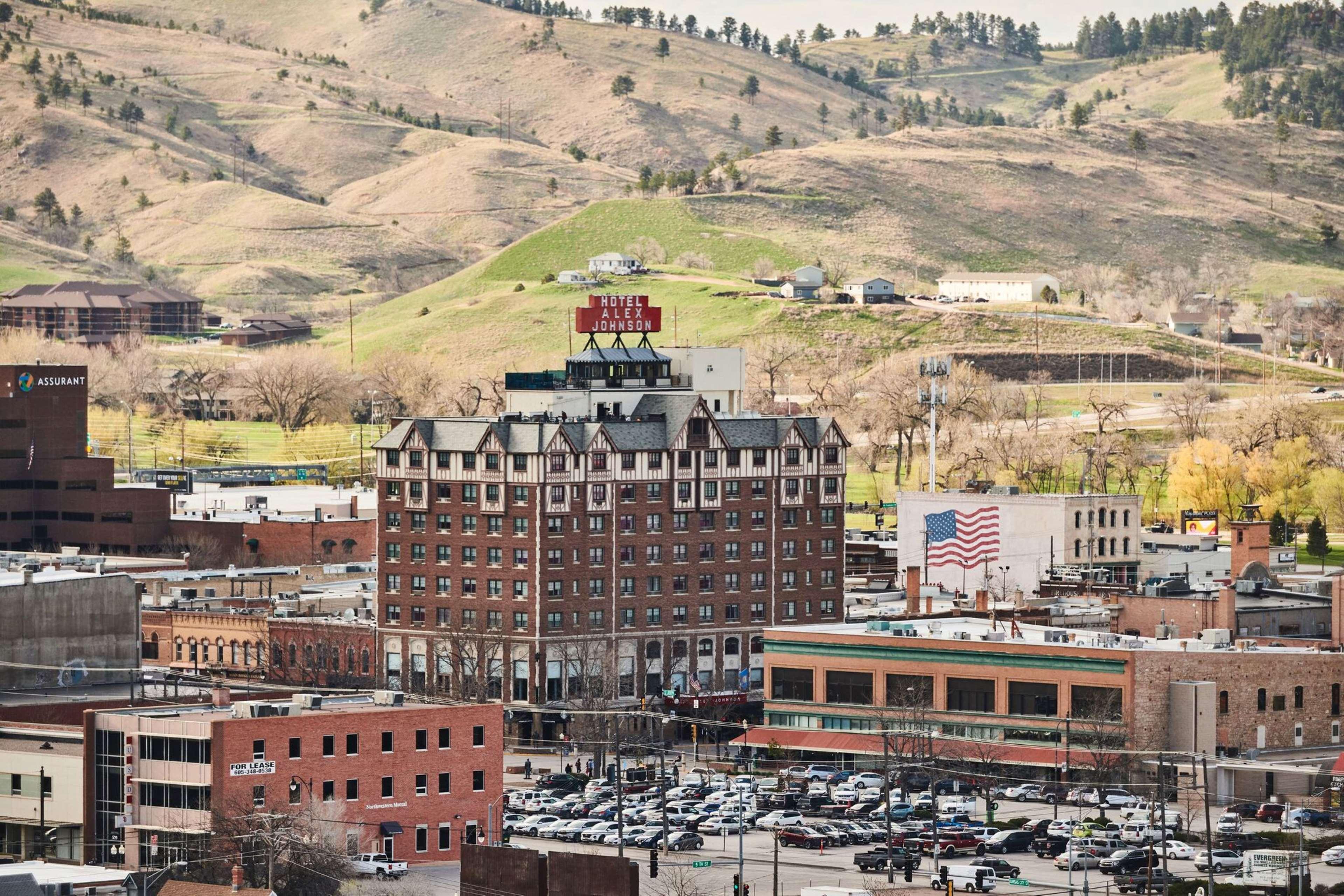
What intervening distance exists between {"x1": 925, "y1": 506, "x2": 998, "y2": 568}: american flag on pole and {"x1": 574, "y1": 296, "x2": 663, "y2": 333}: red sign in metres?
21.4

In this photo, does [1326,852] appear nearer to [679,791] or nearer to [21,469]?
[679,791]

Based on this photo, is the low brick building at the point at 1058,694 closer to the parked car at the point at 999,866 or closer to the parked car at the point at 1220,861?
the parked car at the point at 1220,861

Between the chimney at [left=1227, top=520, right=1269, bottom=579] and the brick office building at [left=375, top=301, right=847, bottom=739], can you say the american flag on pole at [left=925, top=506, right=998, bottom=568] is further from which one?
the brick office building at [left=375, top=301, right=847, bottom=739]

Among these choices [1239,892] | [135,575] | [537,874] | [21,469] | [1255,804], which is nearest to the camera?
[537,874]

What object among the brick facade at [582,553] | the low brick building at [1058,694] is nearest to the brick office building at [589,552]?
the brick facade at [582,553]

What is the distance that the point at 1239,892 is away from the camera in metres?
87.5

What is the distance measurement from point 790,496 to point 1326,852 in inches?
2229

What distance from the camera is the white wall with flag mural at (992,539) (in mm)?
164750

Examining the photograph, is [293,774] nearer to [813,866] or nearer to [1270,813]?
[813,866]

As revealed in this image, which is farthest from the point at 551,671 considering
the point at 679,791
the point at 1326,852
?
the point at 1326,852

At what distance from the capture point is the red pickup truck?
98.2 m

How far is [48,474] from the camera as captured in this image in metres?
187

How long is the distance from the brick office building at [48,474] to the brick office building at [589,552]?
4687 cm

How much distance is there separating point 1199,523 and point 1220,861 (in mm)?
97450
